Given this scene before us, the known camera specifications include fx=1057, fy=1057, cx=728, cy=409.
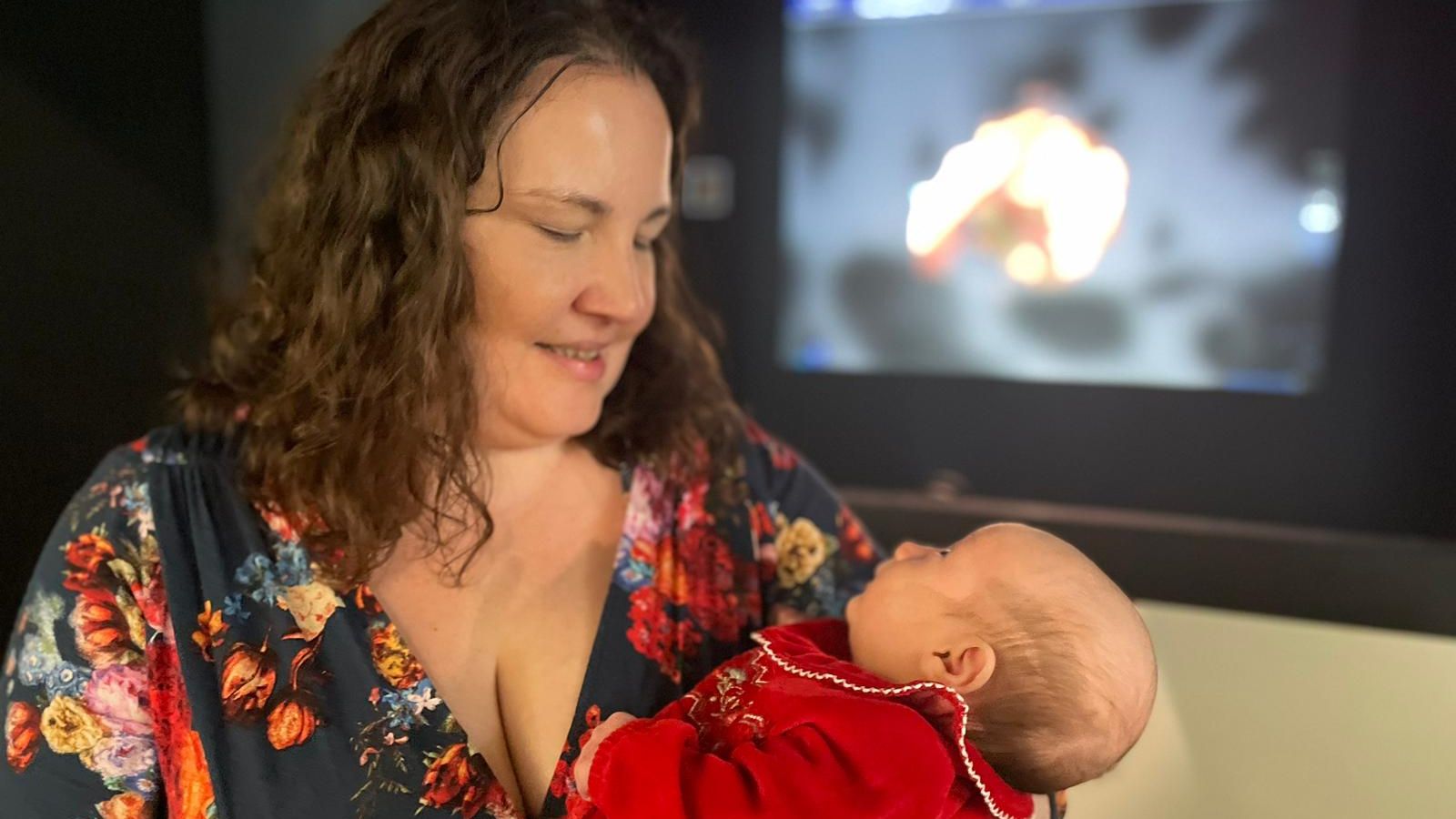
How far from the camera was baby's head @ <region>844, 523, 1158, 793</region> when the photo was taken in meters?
1.01

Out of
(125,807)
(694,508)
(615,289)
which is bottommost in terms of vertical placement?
(125,807)

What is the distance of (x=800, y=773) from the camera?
920 millimetres

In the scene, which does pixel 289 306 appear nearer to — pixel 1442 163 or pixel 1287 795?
pixel 1287 795

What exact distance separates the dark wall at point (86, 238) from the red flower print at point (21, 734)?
699 mm

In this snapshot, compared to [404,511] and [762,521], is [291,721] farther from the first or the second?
[762,521]

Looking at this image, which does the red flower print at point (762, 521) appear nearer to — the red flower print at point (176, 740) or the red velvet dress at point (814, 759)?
the red velvet dress at point (814, 759)

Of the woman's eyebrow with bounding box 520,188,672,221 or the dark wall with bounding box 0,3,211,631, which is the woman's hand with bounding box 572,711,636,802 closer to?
the woman's eyebrow with bounding box 520,188,672,221

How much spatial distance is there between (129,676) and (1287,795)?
1.60 m

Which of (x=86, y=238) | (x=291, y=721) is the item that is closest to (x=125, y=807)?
(x=291, y=721)

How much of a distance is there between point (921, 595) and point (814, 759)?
240mm

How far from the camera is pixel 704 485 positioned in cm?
135

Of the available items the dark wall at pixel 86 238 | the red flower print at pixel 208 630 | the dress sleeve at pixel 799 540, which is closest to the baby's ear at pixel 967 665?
the dress sleeve at pixel 799 540

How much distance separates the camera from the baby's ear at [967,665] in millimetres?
1013

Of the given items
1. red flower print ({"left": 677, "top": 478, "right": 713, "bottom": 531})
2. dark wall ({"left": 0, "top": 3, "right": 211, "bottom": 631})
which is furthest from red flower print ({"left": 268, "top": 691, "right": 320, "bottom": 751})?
dark wall ({"left": 0, "top": 3, "right": 211, "bottom": 631})
